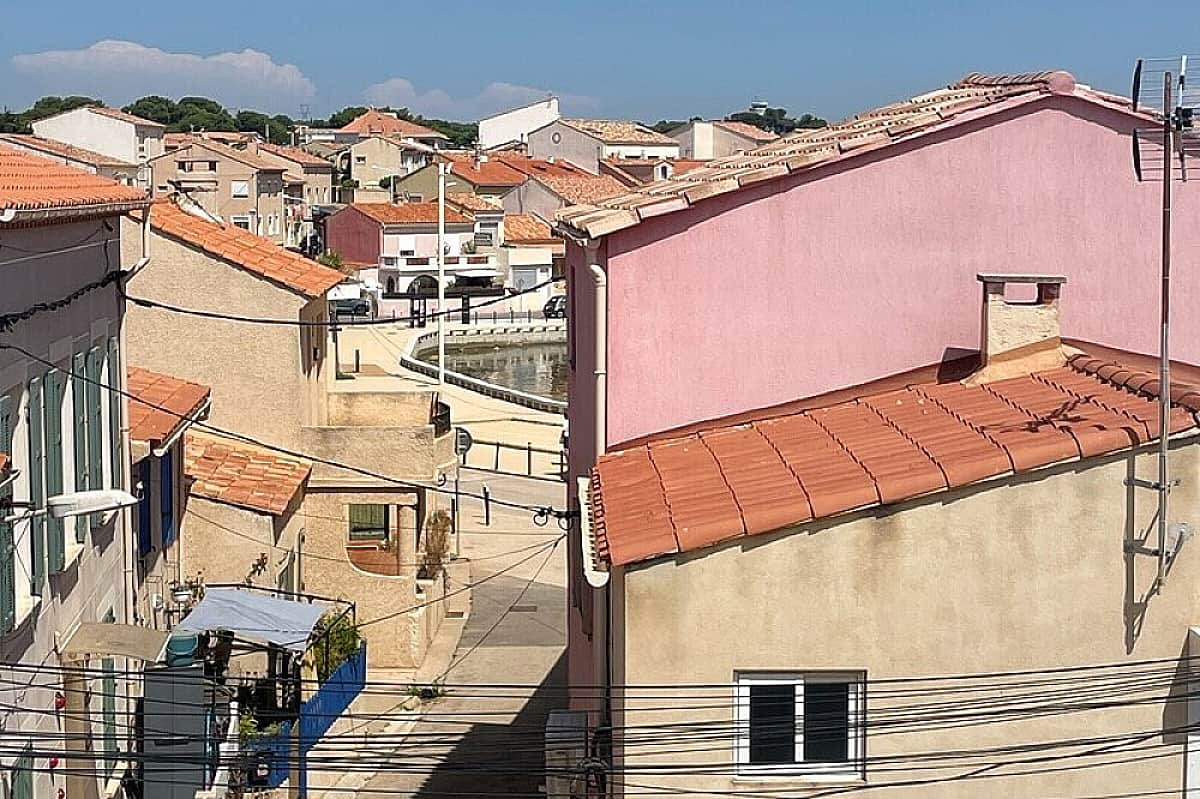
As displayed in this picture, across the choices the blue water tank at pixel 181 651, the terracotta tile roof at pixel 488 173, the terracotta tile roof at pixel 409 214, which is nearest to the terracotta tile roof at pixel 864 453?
the blue water tank at pixel 181 651

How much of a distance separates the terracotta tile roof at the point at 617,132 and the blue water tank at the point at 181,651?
375ft

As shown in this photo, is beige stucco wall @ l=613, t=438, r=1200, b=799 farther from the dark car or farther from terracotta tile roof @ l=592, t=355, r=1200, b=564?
the dark car

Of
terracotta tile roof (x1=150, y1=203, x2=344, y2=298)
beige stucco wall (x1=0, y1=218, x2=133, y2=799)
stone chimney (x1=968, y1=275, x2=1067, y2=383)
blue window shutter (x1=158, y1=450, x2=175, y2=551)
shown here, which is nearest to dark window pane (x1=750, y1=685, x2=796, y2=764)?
stone chimney (x1=968, y1=275, x2=1067, y2=383)

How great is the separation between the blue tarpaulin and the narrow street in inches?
62.8

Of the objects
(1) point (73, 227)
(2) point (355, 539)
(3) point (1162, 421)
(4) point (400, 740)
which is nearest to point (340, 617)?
(4) point (400, 740)

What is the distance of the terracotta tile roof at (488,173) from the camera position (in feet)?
356

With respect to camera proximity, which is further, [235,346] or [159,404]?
[235,346]

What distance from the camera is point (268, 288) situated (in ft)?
81.5

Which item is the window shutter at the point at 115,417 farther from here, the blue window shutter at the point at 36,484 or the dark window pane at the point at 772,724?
the dark window pane at the point at 772,724

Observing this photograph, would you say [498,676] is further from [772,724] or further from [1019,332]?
[772,724]

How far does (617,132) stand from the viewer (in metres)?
135

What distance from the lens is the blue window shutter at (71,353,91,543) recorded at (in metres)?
14.8

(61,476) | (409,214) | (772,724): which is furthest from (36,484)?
(409,214)

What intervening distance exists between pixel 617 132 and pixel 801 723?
12606 centimetres
